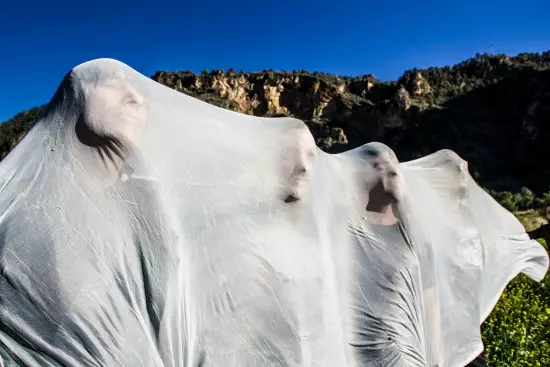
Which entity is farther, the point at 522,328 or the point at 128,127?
the point at 522,328

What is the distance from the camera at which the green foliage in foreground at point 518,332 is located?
15.3 feet

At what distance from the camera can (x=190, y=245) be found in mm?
2010

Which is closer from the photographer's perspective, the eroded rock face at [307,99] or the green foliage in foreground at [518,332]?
the green foliage in foreground at [518,332]

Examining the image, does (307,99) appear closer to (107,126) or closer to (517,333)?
(517,333)

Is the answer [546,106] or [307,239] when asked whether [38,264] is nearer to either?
[307,239]

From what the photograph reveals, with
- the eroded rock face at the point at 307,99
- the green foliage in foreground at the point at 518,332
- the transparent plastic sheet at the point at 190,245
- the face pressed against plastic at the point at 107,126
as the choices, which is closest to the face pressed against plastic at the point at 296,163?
the transparent plastic sheet at the point at 190,245

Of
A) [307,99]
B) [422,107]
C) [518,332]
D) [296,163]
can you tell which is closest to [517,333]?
[518,332]

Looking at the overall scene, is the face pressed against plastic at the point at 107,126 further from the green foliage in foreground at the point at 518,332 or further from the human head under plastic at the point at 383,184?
the green foliage in foreground at the point at 518,332

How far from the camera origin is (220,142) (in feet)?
7.33

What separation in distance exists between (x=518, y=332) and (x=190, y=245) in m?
4.13

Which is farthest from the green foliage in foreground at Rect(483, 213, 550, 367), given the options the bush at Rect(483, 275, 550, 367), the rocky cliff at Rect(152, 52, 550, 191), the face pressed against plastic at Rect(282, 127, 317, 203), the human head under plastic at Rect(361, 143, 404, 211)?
the rocky cliff at Rect(152, 52, 550, 191)

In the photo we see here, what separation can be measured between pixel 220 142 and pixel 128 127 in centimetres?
43

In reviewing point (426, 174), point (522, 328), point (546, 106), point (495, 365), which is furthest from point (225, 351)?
point (546, 106)

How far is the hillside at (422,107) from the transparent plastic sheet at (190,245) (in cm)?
3538
